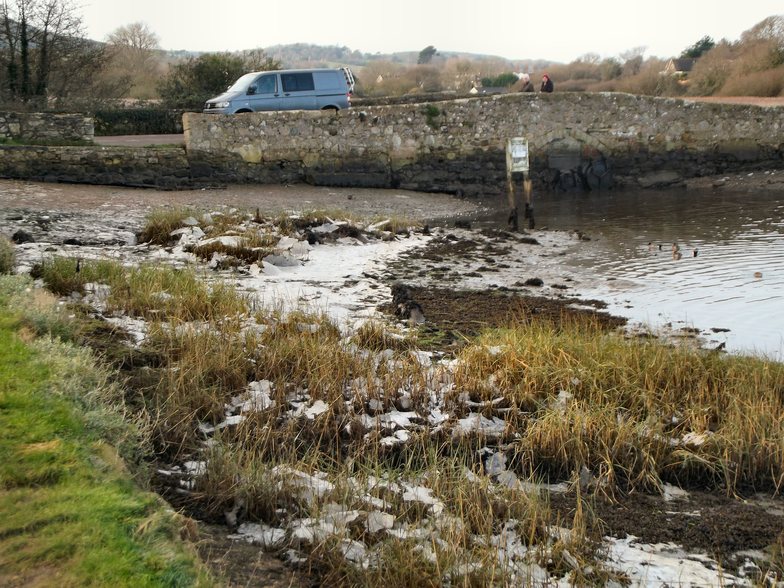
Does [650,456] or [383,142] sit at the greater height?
A: [383,142]

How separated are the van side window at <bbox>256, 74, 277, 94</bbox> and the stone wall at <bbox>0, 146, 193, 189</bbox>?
11.7 ft

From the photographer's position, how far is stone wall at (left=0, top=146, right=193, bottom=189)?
18.5 metres

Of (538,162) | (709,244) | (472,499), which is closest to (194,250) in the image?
(472,499)

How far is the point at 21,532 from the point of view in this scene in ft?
11.0

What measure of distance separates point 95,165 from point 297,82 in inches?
253

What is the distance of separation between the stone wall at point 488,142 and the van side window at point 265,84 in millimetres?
1514

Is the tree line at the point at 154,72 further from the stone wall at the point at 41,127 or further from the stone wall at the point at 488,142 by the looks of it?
the stone wall at the point at 488,142

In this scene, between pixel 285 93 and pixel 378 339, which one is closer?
pixel 378 339

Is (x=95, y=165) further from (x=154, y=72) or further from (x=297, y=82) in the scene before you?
(x=154, y=72)

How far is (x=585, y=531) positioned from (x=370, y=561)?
1190 mm

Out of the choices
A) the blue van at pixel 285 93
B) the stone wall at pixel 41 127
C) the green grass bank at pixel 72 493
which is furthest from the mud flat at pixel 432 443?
the blue van at pixel 285 93

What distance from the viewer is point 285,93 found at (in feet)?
75.4

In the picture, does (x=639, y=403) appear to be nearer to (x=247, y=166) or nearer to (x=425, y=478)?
(x=425, y=478)

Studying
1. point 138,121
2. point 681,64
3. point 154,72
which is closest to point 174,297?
point 138,121
